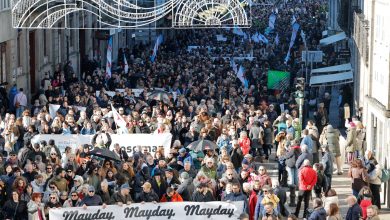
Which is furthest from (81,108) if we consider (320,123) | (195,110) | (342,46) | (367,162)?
(342,46)

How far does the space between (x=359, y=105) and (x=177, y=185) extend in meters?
15.8

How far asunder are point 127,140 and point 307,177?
551 cm

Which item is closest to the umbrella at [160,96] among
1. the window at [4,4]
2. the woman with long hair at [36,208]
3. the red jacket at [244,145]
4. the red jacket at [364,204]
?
the red jacket at [244,145]

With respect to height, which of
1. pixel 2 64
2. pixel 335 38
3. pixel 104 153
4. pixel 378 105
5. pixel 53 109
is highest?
pixel 335 38

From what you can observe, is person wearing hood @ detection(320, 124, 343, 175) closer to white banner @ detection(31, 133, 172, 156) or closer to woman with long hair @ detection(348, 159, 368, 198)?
white banner @ detection(31, 133, 172, 156)

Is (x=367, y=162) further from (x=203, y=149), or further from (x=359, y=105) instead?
(x=359, y=105)

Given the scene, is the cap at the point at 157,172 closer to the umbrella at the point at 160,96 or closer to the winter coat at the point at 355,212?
the winter coat at the point at 355,212

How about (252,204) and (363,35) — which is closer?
(252,204)

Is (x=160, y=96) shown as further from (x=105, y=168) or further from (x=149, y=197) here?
(x=149, y=197)

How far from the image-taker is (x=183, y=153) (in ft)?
96.8

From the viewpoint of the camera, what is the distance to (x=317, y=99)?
48.7m

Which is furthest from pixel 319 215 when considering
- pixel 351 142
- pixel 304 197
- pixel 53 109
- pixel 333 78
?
pixel 333 78

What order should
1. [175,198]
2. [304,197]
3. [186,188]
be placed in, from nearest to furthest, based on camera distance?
[175,198]
[186,188]
[304,197]

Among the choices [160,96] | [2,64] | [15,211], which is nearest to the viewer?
[15,211]
